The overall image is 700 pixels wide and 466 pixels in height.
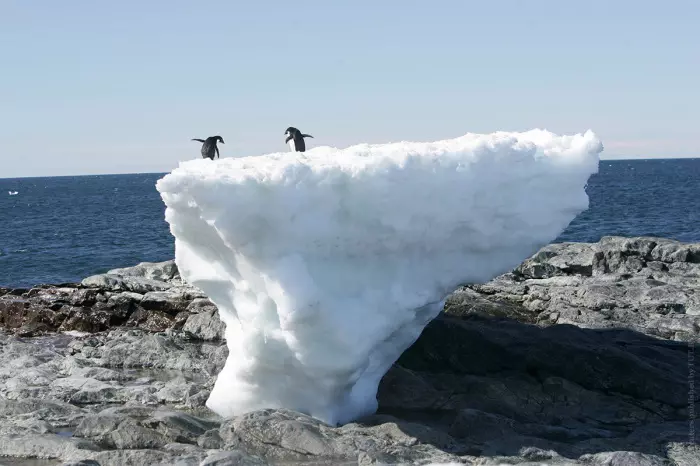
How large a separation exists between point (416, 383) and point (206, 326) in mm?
5754

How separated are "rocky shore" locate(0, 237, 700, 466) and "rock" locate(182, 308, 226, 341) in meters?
0.03

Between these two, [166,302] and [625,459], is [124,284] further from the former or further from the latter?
[625,459]

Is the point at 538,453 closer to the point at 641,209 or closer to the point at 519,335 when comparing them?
the point at 519,335

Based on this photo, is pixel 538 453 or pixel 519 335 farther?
pixel 519 335

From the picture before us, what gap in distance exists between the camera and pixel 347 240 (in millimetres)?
11984

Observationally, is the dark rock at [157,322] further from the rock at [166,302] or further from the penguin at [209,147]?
the penguin at [209,147]

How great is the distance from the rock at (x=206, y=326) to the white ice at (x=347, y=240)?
4470 mm

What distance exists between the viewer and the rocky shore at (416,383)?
11148 millimetres

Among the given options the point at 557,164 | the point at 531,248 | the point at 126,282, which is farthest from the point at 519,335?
the point at 126,282

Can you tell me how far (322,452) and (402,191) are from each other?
358 centimetres

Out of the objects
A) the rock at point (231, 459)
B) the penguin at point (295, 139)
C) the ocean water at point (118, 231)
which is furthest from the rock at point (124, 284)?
the ocean water at point (118, 231)

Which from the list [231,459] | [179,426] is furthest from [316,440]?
[179,426]

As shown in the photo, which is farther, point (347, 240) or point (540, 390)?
point (540, 390)

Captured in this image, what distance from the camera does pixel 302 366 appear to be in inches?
473
